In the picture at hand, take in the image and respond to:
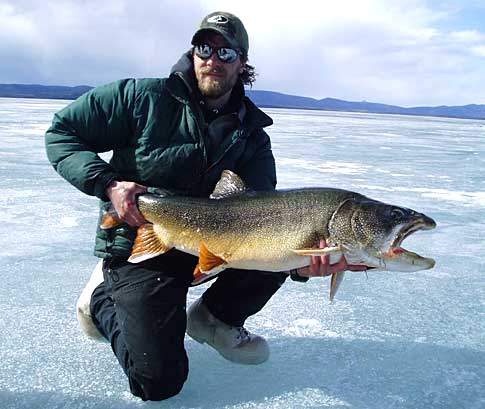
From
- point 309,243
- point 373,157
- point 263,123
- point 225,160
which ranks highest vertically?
point 263,123

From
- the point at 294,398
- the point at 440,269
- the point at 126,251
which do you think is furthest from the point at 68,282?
the point at 440,269

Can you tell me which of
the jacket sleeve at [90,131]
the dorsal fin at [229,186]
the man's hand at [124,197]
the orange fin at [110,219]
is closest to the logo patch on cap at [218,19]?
the jacket sleeve at [90,131]

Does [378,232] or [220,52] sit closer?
[378,232]

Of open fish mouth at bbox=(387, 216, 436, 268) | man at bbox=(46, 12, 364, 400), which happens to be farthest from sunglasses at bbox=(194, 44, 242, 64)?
open fish mouth at bbox=(387, 216, 436, 268)

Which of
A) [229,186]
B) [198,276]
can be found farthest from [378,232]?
[198,276]

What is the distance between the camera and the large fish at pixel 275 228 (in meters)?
2.84

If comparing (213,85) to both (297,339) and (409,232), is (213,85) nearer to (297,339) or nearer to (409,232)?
(409,232)

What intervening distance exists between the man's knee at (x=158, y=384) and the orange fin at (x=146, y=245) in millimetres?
640

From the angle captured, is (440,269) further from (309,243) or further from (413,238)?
(309,243)

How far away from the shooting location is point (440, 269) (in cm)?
483

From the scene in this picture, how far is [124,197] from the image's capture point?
3.11 metres

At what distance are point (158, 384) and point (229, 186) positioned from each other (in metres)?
1.12

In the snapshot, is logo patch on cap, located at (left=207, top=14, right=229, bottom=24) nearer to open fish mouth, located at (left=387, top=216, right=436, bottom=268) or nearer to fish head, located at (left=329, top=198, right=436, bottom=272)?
fish head, located at (left=329, top=198, right=436, bottom=272)

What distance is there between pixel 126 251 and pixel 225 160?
32.7 inches
